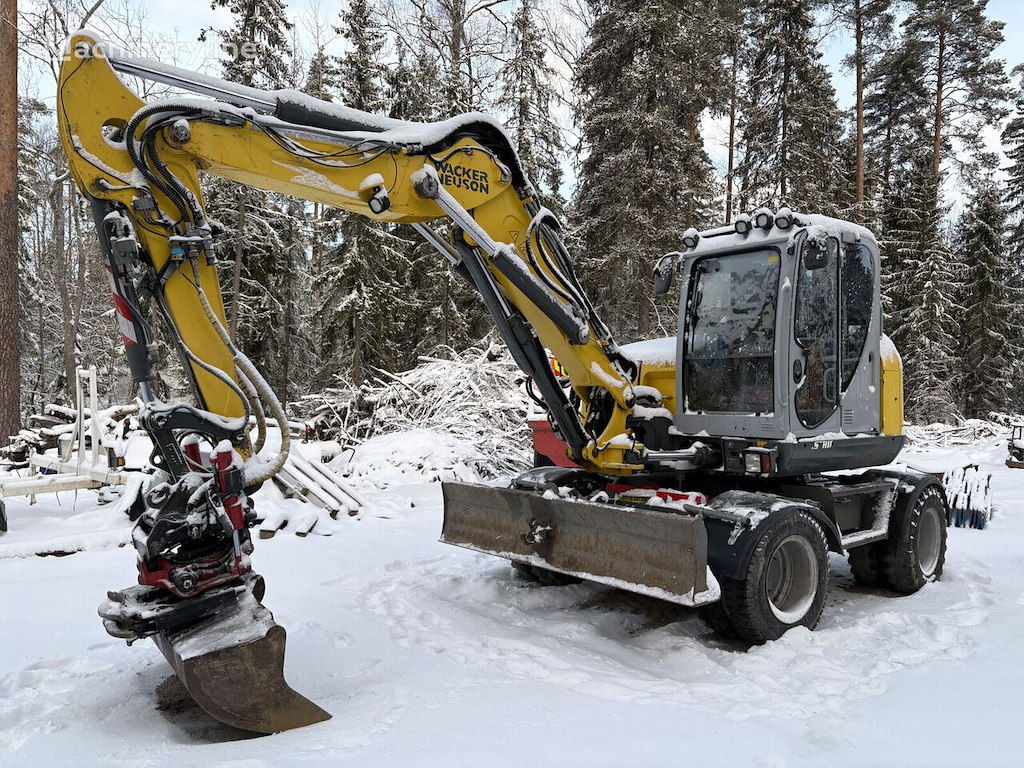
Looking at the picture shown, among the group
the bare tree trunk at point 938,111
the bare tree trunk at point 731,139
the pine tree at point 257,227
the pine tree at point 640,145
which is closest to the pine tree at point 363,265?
the pine tree at point 257,227

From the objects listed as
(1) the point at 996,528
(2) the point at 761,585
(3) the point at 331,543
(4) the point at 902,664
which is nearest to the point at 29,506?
(3) the point at 331,543

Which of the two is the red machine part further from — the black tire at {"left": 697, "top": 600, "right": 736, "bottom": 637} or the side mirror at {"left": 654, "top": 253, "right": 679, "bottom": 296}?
the side mirror at {"left": 654, "top": 253, "right": 679, "bottom": 296}

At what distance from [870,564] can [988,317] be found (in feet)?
78.8

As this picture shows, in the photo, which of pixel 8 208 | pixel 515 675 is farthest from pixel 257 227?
pixel 515 675

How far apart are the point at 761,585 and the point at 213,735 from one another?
3.32 metres

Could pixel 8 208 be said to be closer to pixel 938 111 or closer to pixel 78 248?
pixel 78 248

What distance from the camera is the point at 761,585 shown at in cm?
464

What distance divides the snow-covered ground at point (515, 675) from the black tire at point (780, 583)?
0.17m

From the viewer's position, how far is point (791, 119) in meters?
19.9

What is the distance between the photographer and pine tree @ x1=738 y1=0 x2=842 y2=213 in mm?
19656

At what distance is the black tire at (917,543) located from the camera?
237 inches

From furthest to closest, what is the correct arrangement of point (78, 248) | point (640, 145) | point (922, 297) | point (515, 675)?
point (922, 297) → point (78, 248) → point (640, 145) → point (515, 675)

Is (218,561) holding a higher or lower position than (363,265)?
lower

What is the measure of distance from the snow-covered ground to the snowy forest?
1044cm
